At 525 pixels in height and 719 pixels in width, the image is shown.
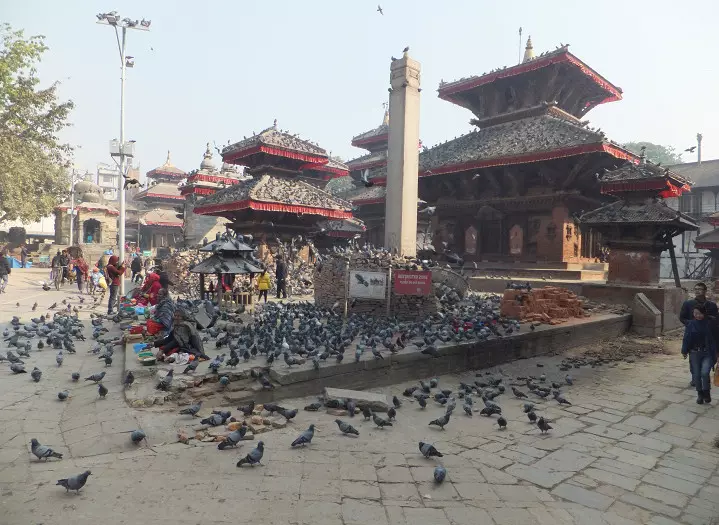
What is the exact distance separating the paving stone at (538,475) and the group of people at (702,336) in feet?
13.0

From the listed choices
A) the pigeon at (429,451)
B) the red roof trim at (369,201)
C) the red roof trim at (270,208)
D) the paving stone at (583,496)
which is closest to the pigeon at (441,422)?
the pigeon at (429,451)

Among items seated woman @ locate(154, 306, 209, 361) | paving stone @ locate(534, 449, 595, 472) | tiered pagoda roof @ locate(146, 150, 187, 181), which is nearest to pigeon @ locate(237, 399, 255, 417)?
seated woman @ locate(154, 306, 209, 361)

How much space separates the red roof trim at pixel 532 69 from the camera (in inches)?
784

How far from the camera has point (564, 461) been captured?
16.2 ft

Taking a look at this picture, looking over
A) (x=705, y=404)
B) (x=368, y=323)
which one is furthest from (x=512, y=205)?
(x=705, y=404)

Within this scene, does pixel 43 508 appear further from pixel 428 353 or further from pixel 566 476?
pixel 428 353

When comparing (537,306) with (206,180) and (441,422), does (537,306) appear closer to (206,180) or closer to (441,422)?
(441,422)

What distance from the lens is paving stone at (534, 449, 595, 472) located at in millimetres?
4777

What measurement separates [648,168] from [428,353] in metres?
10.0

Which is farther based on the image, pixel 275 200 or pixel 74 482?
pixel 275 200

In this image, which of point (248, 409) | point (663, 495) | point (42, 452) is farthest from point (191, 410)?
point (663, 495)

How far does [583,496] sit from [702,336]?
4408 millimetres

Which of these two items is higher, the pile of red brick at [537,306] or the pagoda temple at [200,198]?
the pagoda temple at [200,198]

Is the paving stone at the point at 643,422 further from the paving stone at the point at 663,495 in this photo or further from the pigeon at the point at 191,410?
the pigeon at the point at 191,410
